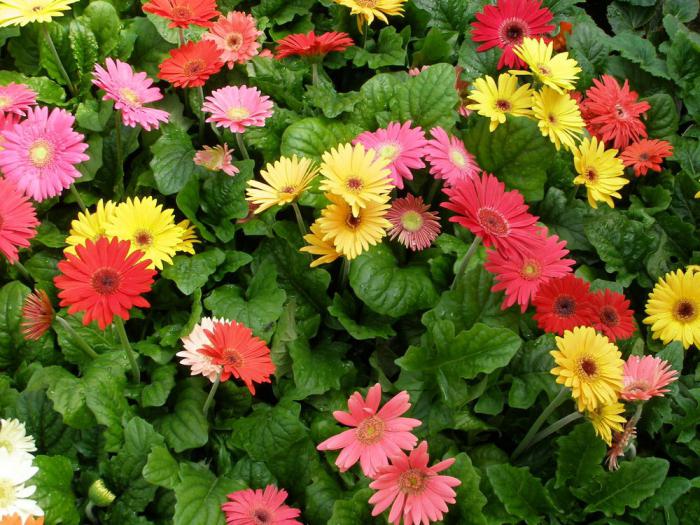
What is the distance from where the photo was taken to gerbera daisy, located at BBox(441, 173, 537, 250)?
6.05ft

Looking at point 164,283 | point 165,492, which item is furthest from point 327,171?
point 165,492

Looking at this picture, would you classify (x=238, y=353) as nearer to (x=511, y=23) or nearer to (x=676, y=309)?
(x=676, y=309)

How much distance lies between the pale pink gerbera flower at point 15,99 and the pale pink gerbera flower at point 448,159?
1195 mm

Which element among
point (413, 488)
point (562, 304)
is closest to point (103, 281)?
point (413, 488)

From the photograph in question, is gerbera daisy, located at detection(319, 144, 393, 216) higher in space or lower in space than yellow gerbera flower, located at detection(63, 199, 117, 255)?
higher

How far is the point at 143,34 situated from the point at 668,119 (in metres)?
1.95

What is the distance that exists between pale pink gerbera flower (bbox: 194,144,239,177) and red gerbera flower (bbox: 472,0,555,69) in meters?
0.95

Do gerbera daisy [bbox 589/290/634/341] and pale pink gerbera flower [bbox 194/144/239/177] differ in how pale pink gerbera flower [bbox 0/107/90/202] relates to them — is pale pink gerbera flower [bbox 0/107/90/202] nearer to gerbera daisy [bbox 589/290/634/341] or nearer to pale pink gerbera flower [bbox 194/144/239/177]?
pale pink gerbera flower [bbox 194/144/239/177]

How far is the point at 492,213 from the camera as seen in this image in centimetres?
195

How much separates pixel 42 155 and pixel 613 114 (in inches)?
72.9

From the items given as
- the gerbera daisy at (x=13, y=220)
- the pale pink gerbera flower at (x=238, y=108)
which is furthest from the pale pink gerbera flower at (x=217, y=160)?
the gerbera daisy at (x=13, y=220)

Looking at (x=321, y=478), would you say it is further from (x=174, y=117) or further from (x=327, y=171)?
(x=174, y=117)

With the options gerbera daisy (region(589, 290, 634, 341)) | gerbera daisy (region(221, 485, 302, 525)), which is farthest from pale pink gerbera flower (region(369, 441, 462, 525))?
gerbera daisy (region(589, 290, 634, 341))

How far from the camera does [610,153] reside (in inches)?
92.8
